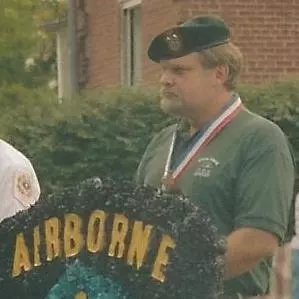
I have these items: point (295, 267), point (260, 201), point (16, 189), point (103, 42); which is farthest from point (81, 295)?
point (103, 42)

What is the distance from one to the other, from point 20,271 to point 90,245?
0.25m

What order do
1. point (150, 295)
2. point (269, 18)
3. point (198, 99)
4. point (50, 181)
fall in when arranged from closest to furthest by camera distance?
point (150, 295), point (198, 99), point (50, 181), point (269, 18)

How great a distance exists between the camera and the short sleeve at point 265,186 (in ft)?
15.6

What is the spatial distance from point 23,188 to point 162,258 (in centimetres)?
145

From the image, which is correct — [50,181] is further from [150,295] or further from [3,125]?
[150,295]

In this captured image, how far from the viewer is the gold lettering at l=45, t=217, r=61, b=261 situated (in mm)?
4297

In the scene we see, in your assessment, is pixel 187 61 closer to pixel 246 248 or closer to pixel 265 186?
pixel 265 186

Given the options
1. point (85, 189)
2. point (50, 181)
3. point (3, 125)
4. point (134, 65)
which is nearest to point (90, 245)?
point (85, 189)

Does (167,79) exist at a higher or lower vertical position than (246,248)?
higher

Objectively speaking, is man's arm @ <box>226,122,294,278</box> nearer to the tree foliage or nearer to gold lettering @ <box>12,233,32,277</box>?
gold lettering @ <box>12,233,32,277</box>

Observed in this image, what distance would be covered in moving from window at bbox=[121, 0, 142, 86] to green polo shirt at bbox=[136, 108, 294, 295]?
12.5m

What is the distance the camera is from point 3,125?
498 inches

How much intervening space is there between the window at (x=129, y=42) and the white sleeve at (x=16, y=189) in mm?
11924

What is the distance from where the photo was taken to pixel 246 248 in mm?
4688
